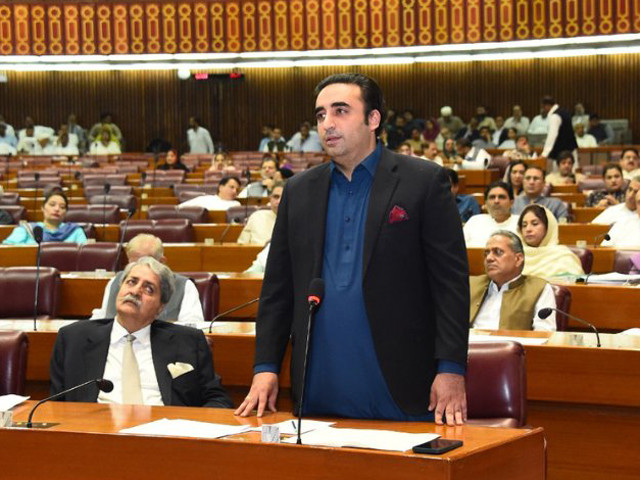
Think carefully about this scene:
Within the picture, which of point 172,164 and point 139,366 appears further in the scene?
point 172,164

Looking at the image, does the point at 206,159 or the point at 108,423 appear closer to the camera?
the point at 108,423

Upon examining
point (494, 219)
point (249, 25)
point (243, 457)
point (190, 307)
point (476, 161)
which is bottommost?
point (243, 457)

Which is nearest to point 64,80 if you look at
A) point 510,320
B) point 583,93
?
point 583,93

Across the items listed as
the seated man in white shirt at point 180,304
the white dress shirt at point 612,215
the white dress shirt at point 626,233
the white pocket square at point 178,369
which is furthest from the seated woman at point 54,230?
the white pocket square at point 178,369

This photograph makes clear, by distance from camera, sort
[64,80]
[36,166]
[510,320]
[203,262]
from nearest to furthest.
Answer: [510,320], [203,262], [36,166], [64,80]

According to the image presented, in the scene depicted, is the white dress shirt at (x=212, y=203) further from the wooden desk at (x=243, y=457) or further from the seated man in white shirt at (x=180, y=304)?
the wooden desk at (x=243, y=457)

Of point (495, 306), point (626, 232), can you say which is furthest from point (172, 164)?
point (495, 306)

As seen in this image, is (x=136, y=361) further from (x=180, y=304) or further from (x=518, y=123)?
(x=518, y=123)

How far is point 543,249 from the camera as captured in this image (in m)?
6.37

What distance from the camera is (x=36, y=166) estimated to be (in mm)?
16859

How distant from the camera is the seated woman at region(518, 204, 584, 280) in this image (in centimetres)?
628

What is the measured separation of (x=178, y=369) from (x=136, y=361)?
0.19 m

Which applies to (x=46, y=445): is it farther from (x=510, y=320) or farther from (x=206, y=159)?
(x=206, y=159)

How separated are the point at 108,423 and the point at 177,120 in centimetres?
1992
